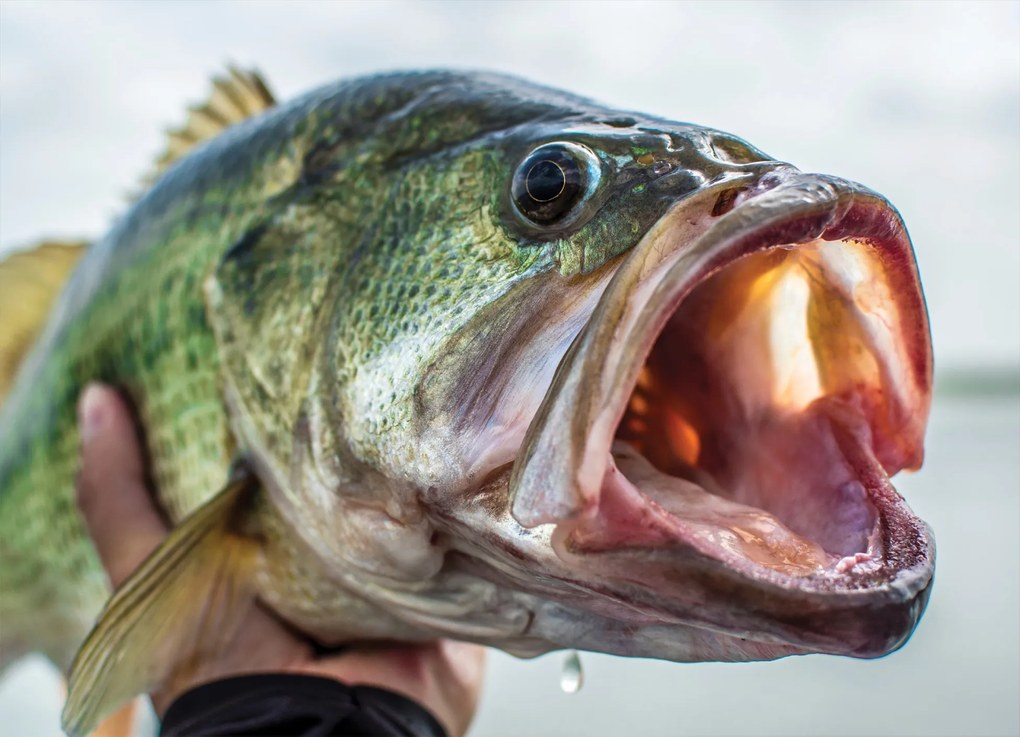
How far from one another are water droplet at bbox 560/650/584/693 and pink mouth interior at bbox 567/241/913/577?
0.52m

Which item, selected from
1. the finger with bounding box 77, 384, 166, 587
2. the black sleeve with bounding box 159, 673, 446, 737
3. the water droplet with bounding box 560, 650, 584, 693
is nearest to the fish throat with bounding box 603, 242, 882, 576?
the water droplet with bounding box 560, 650, 584, 693

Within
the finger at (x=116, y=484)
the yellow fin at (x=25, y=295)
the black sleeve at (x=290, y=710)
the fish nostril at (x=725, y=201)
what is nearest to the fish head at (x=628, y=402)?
the fish nostril at (x=725, y=201)

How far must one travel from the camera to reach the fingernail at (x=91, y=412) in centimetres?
164

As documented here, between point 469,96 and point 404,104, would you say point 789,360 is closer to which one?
point 469,96

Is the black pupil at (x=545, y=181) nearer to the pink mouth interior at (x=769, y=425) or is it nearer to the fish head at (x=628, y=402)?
the fish head at (x=628, y=402)

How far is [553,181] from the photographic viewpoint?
101 centimetres

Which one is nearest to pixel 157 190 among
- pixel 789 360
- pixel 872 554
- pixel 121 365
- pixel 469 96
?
pixel 121 365

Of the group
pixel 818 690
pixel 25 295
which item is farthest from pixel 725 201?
pixel 818 690

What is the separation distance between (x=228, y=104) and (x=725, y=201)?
4.98ft

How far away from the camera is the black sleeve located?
131cm

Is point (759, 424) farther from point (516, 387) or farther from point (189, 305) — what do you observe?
point (189, 305)

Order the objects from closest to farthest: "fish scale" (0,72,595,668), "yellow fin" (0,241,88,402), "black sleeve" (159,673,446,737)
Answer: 1. "fish scale" (0,72,595,668)
2. "black sleeve" (159,673,446,737)
3. "yellow fin" (0,241,88,402)

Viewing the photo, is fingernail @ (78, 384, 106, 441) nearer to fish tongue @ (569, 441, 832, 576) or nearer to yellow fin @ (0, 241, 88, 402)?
yellow fin @ (0, 241, 88, 402)

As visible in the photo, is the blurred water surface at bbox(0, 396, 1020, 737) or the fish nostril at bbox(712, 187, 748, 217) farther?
the blurred water surface at bbox(0, 396, 1020, 737)
